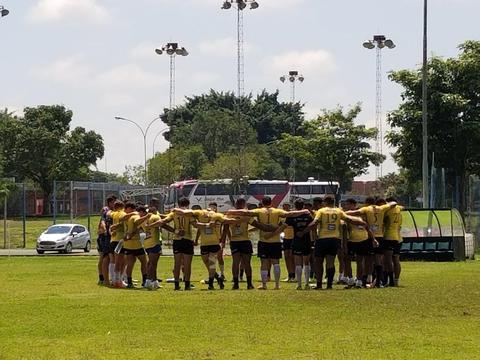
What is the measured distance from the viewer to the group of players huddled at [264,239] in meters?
21.3

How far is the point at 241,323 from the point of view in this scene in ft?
46.9

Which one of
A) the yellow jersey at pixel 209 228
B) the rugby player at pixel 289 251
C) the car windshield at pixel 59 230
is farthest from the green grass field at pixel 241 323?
the car windshield at pixel 59 230

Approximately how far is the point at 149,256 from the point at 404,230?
14.5 meters

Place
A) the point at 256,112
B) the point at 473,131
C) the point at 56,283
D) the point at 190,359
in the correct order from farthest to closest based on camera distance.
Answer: the point at 256,112, the point at 473,131, the point at 56,283, the point at 190,359

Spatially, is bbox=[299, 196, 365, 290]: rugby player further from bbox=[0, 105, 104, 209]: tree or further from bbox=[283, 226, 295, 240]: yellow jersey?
bbox=[0, 105, 104, 209]: tree

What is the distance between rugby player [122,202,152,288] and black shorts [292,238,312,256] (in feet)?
10.8

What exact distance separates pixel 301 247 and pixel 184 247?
256 centimetres

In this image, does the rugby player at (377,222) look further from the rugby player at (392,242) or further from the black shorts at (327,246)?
the black shorts at (327,246)

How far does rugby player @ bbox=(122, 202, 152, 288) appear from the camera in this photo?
72.2 feet

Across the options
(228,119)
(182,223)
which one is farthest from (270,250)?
(228,119)

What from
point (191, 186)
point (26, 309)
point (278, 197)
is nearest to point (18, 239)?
point (191, 186)

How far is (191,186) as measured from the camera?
2729 inches

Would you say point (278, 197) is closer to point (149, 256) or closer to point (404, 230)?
point (404, 230)

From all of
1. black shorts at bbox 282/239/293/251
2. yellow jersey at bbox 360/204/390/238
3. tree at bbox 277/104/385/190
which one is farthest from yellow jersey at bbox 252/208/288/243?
tree at bbox 277/104/385/190
